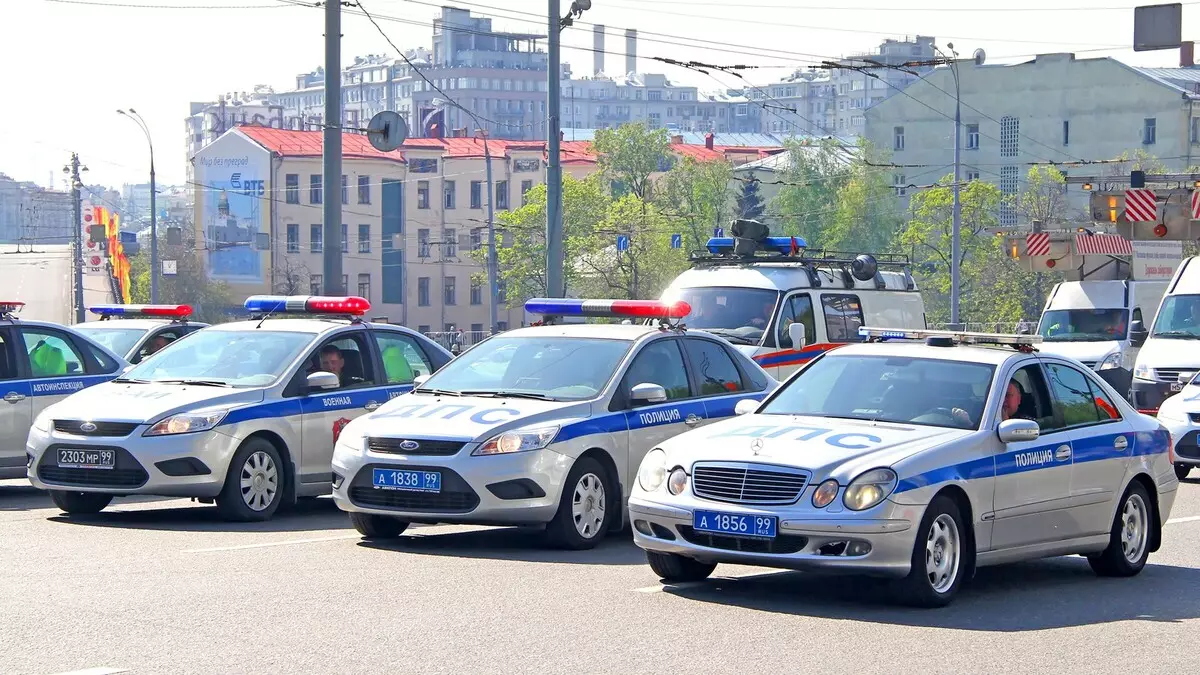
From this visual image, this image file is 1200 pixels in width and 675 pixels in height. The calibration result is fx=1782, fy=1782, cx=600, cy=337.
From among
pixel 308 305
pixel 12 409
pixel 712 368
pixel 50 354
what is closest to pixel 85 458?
pixel 12 409

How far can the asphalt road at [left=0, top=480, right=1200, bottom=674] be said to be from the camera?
7.55m

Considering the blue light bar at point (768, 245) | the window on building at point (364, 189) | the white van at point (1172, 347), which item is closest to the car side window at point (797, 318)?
the blue light bar at point (768, 245)

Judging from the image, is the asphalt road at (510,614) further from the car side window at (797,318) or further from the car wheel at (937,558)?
the car side window at (797,318)

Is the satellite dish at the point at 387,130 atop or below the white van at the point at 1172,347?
atop

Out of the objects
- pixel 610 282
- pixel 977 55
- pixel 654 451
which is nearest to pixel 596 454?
pixel 654 451

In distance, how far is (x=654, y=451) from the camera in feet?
32.3

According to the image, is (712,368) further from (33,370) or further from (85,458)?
(33,370)

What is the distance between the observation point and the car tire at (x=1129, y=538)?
10.8 metres

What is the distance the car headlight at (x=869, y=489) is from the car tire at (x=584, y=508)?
284cm

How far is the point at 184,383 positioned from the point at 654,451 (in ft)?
16.9

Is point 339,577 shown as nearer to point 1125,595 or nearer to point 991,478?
point 991,478

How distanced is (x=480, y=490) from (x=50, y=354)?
5837 millimetres

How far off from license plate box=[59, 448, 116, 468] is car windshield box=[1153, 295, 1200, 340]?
14246mm

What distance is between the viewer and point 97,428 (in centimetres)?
1291
